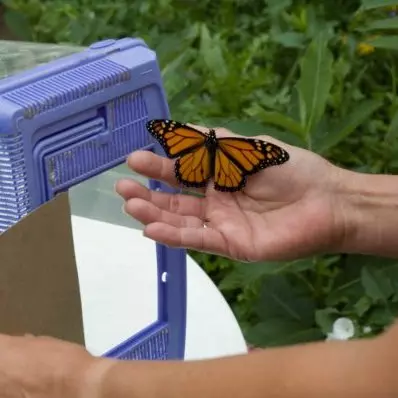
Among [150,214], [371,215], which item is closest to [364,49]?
[371,215]

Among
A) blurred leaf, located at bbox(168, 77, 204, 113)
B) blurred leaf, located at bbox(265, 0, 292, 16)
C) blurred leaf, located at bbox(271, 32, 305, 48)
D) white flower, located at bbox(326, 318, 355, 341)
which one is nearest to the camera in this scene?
white flower, located at bbox(326, 318, 355, 341)

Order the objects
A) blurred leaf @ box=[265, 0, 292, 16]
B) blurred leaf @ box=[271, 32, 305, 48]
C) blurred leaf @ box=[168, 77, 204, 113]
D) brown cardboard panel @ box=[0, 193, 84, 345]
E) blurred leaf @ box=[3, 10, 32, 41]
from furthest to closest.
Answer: blurred leaf @ box=[3, 10, 32, 41], blurred leaf @ box=[265, 0, 292, 16], blurred leaf @ box=[271, 32, 305, 48], blurred leaf @ box=[168, 77, 204, 113], brown cardboard panel @ box=[0, 193, 84, 345]

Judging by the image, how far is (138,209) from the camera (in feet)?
2.86

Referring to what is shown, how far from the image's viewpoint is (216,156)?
910mm

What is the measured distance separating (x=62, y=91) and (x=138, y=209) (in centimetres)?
15

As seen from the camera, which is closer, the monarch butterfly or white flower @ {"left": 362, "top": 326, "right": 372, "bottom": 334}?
the monarch butterfly

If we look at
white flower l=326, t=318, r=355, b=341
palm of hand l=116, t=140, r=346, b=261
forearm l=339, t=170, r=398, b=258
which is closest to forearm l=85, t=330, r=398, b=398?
palm of hand l=116, t=140, r=346, b=261

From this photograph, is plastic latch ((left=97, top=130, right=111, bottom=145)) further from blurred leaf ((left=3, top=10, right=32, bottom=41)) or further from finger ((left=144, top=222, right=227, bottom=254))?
blurred leaf ((left=3, top=10, right=32, bottom=41))

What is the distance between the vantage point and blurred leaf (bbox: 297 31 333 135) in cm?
121

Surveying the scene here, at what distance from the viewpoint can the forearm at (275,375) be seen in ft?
1.59

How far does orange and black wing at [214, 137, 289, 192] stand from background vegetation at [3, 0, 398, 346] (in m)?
0.26

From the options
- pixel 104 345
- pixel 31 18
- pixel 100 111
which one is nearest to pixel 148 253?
pixel 104 345

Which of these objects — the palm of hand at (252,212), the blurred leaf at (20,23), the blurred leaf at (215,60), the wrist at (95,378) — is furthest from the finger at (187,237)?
the blurred leaf at (20,23)

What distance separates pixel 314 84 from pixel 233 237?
0.41 metres
